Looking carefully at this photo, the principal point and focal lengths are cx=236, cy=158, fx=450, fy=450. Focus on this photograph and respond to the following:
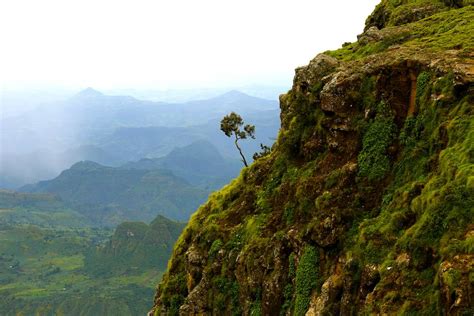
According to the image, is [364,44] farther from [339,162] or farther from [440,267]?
[440,267]

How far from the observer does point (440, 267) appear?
25.3m

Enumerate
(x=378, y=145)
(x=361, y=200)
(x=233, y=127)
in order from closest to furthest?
(x=361, y=200) → (x=378, y=145) → (x=233, y=127)

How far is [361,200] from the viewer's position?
39219 millimetres

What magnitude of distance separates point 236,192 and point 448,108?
1236 inches

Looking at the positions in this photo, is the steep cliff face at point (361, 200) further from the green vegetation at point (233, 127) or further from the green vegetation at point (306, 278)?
the green vegetation at point (233, 127)

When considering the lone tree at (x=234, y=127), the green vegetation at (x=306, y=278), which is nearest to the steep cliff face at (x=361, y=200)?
the green vegetation at (x=306, y=278)

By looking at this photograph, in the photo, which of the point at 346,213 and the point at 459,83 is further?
the point at 346,213

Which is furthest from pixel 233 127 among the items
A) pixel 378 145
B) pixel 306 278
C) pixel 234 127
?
pixel 306 278

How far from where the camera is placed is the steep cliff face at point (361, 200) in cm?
2827

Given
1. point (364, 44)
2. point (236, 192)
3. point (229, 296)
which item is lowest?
point (229, 296)

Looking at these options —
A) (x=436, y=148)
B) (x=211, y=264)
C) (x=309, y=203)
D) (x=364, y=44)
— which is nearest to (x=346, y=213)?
(x=309, y=203)

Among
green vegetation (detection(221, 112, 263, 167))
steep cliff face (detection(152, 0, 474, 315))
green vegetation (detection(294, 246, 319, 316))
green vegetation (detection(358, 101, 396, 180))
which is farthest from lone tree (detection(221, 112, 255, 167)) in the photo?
green vegetation (detection(294, 246, 319, 316))

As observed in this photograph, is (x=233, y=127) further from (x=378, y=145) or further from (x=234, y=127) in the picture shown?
(x=378, y=145)

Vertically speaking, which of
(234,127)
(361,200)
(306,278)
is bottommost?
(306,278)
